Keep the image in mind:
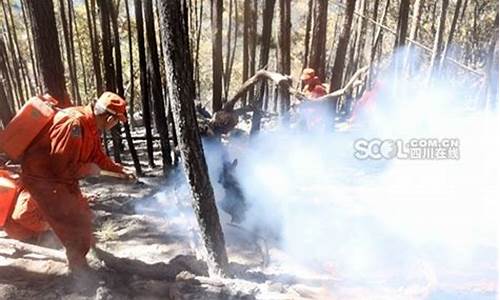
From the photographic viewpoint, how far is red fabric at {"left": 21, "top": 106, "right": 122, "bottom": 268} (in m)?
4.16

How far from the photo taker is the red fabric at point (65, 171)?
4160 millimetres

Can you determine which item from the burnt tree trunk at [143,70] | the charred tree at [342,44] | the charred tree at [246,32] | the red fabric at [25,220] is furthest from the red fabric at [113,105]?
the charred tree at [246,32]

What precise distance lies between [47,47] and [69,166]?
261 centimetres

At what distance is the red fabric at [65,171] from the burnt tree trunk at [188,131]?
0.84m

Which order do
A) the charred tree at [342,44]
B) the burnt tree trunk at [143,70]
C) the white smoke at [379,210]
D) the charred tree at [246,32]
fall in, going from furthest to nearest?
the charred tree at [246,32]
the charred tree at [342,44]
the burnt tree trunk at [143,70]
the white smoke at [379,210]

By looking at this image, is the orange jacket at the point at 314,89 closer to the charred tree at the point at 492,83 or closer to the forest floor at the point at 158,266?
the forest floor at the point at 158,266

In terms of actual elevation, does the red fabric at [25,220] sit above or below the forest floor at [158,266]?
above

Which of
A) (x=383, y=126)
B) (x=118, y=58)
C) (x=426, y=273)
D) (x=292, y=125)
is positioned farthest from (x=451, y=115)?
(x=426, y=273)

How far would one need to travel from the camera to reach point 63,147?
414cm

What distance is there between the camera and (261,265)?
211 inches

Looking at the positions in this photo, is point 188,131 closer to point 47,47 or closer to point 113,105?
point 113,105

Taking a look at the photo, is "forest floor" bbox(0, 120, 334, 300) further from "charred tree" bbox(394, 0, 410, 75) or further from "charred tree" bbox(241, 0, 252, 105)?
"charred tree" bbox(241, 0, 252, 105)

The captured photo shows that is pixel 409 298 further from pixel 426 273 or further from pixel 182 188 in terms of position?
pixel 182 188

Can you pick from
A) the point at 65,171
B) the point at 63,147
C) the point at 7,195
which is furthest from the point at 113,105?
the point at 7,195
